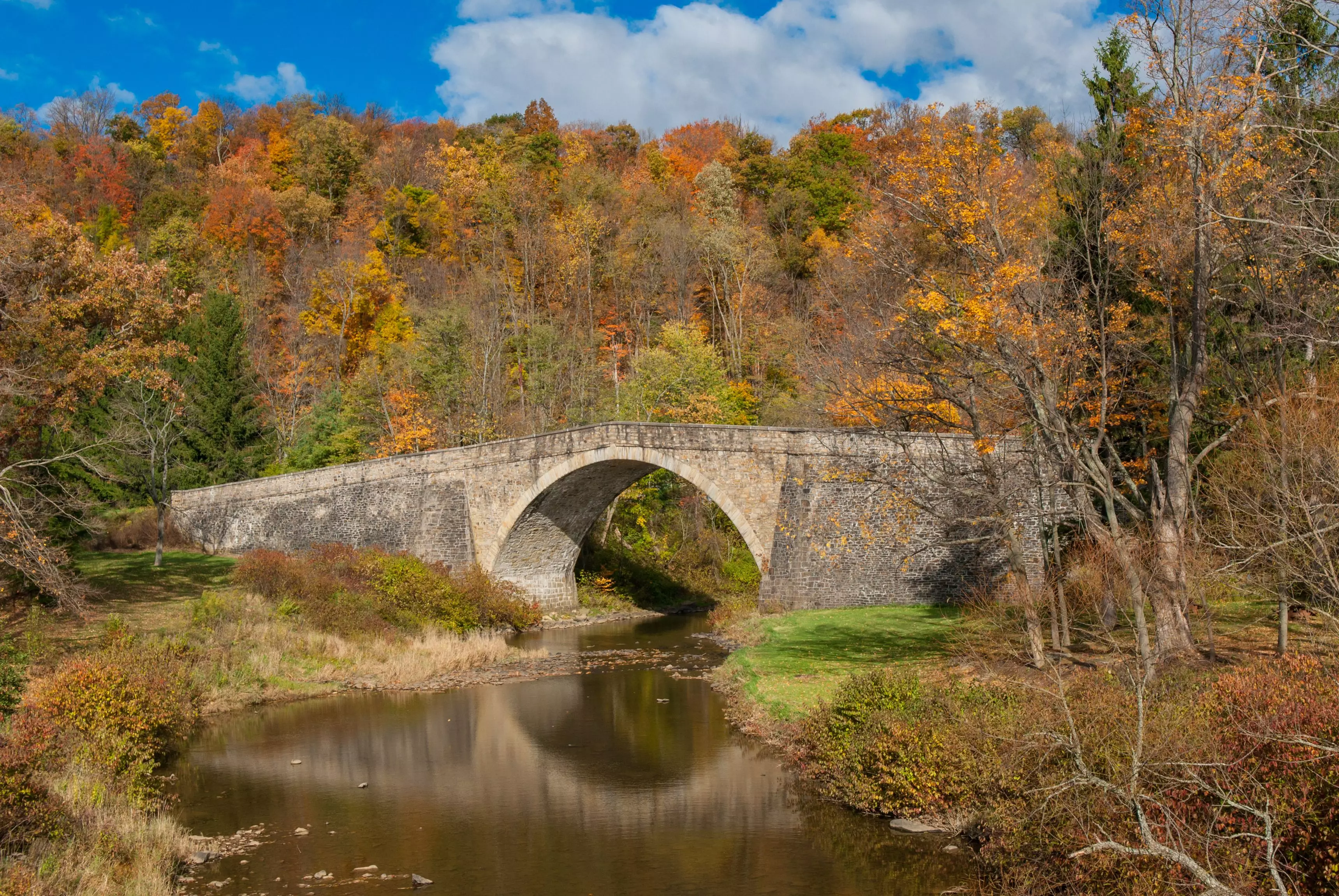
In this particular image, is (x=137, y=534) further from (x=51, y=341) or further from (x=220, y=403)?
(x=51, y=341)

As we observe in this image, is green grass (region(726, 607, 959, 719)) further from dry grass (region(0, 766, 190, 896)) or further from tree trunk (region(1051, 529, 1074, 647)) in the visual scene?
dry grass (region(0, 766, 190, 896))

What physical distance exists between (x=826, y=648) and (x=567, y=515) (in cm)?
1312

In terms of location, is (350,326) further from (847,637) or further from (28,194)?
(847,637)

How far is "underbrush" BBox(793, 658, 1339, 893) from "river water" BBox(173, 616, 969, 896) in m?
0.71

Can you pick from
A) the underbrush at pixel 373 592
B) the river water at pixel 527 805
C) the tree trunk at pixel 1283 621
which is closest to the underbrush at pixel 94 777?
the river water at pixel 527 805

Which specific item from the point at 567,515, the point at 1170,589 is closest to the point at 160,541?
the point at 567,515

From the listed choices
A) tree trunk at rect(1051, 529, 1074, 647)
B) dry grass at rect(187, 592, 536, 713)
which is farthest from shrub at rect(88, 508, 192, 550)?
tree trunk at rect(1051, 529, 1074, 647)

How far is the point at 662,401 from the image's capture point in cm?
3556

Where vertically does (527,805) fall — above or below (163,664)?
below

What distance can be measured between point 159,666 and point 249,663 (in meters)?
3.33

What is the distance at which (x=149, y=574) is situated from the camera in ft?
91.2

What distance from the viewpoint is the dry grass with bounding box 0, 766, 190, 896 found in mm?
8664

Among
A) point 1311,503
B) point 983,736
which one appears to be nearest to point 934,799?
point 983,736

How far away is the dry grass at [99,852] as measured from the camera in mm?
8664
